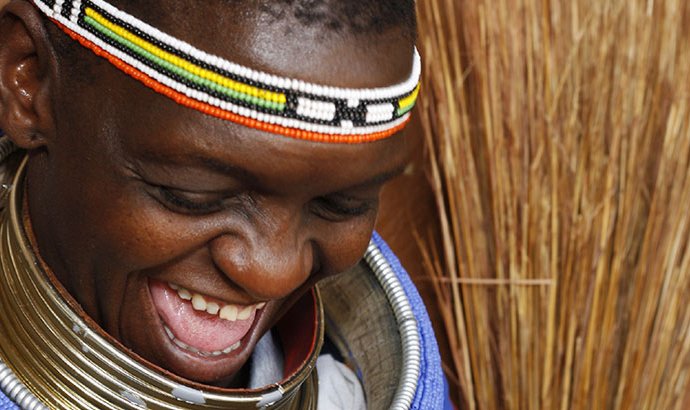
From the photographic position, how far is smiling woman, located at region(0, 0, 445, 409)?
89 centimetres

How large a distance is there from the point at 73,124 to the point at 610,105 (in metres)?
1.10

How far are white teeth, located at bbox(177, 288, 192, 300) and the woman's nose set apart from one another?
0.08 metres

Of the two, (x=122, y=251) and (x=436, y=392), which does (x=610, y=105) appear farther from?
(x=122, y=251)

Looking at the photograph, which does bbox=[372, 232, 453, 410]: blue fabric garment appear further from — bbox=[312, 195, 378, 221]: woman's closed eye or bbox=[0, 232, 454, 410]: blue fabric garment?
bbox=[312, 195, 378, 221]: woman's closed eye

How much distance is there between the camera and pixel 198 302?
1.03 metres

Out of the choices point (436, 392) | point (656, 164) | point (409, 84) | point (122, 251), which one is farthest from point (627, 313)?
point (122, 251)

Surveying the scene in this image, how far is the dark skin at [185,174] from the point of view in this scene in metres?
0.90

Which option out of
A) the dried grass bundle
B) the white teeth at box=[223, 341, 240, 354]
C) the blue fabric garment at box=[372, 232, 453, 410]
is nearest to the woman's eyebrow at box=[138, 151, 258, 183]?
the white teeth at box=[223, 341, 240, 354]

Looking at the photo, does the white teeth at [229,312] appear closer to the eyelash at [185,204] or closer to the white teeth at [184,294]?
the white teeth at [184,294]

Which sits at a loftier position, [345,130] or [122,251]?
[345,130]

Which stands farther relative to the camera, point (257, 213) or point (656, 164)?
point (656, 164)

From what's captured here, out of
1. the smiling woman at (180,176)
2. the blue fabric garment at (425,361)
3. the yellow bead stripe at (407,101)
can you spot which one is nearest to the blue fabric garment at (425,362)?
Result: the blue fabric garment at (425,361)

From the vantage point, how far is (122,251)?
3.17 ft

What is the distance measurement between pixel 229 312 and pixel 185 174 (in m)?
0.20
